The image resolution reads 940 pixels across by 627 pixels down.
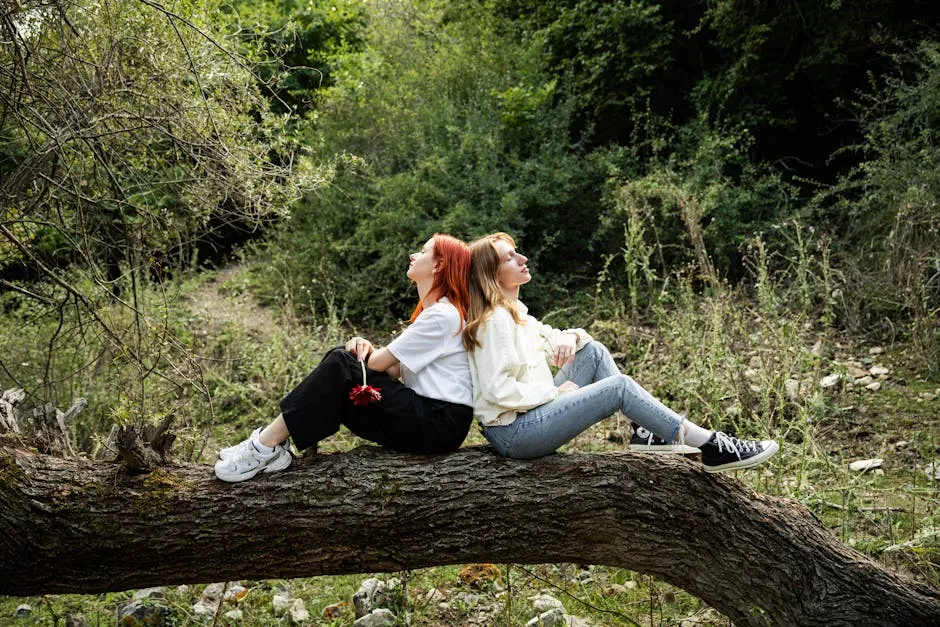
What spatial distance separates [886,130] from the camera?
7.29 meters

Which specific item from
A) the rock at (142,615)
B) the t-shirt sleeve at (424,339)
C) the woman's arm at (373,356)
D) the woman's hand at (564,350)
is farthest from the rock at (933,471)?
the rock at (142,615)

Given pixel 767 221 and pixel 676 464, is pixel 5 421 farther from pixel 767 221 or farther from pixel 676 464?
pixel 767 221

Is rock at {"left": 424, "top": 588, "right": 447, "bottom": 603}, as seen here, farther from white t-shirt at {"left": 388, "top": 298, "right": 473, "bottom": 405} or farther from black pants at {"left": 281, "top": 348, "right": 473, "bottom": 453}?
white t-shirt at {"left": 388, "top": 298, "right": 473, "bottom": 405}

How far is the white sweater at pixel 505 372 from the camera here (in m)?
3.11

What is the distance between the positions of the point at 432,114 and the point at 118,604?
592 cm

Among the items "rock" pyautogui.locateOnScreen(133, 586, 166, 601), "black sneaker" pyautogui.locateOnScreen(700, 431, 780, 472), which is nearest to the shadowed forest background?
"rock" pyautogui.locateOnScreen(133, 586, 166, 601)

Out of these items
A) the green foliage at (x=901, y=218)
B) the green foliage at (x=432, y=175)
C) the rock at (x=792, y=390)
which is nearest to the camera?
the rock at (x=792, y=390)

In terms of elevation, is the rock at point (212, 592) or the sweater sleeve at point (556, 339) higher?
the sweater sleeve at point (556, 339)

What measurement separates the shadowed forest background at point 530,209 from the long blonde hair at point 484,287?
1288 mm

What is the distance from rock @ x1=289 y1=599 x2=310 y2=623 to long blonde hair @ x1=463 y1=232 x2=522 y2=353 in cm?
169

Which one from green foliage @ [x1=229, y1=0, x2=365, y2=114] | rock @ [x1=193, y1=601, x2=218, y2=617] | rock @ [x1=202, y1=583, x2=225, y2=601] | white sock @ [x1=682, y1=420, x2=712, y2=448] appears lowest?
rock @ [x1=202, y1=583, x2=225, y2=601]

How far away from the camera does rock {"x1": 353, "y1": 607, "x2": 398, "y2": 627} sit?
371 cm

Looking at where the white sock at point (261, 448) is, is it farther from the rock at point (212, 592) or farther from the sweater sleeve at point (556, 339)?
the rock at point (212, 592)

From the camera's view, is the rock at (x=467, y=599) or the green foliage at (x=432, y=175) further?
the green foliage at (x=432, y=175)
